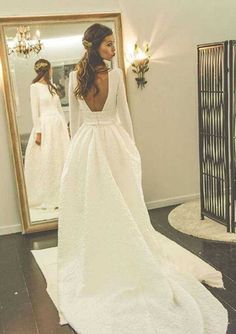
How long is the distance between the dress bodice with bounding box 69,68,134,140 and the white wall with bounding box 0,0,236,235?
1.19 metres

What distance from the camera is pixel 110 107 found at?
9.02ft

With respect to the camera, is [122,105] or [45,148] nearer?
[122,105]

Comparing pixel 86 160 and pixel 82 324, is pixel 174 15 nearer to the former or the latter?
pixel 86 160


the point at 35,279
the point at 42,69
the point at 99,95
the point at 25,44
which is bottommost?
the point at 35,279

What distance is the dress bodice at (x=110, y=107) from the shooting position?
8.89 feet

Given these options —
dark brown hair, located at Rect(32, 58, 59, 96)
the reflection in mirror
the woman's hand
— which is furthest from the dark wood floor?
dark brown hair, located at Rect(32, 58, 59, 96)

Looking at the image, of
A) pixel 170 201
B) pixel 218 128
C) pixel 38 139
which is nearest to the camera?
pixel 218 128

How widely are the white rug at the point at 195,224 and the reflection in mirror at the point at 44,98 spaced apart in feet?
3.90

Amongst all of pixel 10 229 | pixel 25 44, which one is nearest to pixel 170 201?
pixel 10 229

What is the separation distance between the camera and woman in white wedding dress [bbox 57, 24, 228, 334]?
7.83ft

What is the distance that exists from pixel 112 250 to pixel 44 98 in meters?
1.69

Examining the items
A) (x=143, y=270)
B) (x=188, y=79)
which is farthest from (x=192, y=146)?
(x=143, y=270)

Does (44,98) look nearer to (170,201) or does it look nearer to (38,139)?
(38,139)

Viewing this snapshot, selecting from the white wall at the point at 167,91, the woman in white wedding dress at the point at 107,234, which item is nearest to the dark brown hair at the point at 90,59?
the woman in white wedding dress at the point at 107,234
